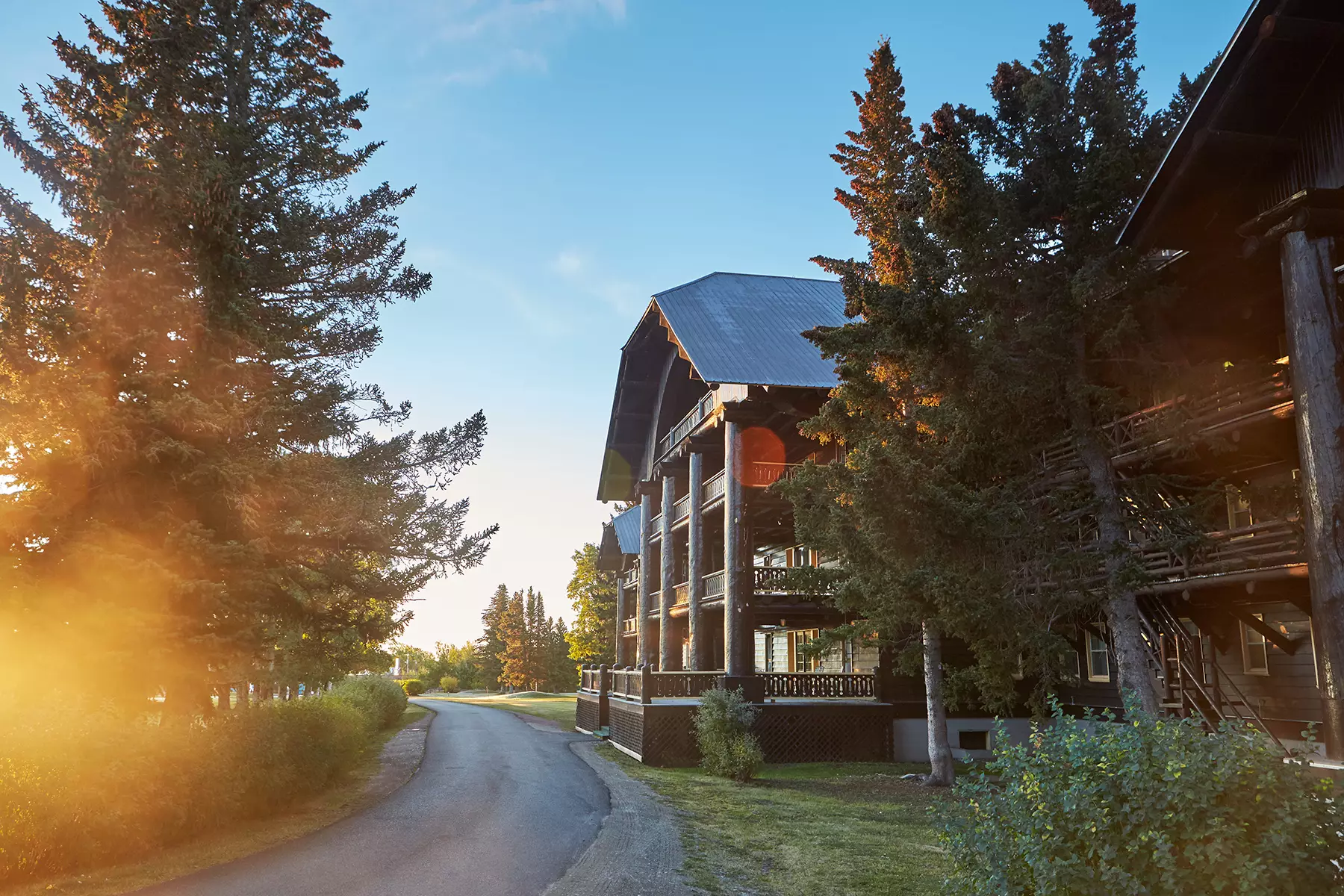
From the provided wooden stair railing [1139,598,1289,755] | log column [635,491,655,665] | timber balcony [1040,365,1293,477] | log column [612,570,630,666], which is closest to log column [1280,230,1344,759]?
timber balcony [1040,365,1293,477]

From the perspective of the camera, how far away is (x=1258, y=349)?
15.1 metres

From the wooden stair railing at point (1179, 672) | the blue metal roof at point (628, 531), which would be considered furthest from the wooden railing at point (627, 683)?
the wooden stair railing at point (1179, 672)

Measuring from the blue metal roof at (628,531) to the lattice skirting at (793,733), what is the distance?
58.0 ft

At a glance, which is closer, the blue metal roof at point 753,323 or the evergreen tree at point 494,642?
the blue metal roof at point 753,323

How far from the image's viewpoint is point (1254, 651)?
1778 centimetres

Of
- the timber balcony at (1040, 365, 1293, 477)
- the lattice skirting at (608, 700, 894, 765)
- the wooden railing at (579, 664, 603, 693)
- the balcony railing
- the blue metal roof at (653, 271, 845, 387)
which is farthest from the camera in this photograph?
the wooden railing at (579, 664, 603, 693)

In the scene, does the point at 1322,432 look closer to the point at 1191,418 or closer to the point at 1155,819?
the point at 1191,418

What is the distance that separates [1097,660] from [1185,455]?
36.4 ft

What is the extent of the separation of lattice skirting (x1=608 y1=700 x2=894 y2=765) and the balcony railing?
28.8 feet

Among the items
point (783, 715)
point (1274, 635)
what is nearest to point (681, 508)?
point (783, 715)

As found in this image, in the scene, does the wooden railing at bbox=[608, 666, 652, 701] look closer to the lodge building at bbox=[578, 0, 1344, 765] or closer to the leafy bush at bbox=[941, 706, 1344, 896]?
the lodge building at bbox=[578, 0, 1344, 765]

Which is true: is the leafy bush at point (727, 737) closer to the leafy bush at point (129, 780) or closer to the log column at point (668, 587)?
the leafy bush at point (129, 780)

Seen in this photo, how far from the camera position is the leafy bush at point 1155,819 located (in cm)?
496

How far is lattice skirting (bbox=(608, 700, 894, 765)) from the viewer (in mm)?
21812
